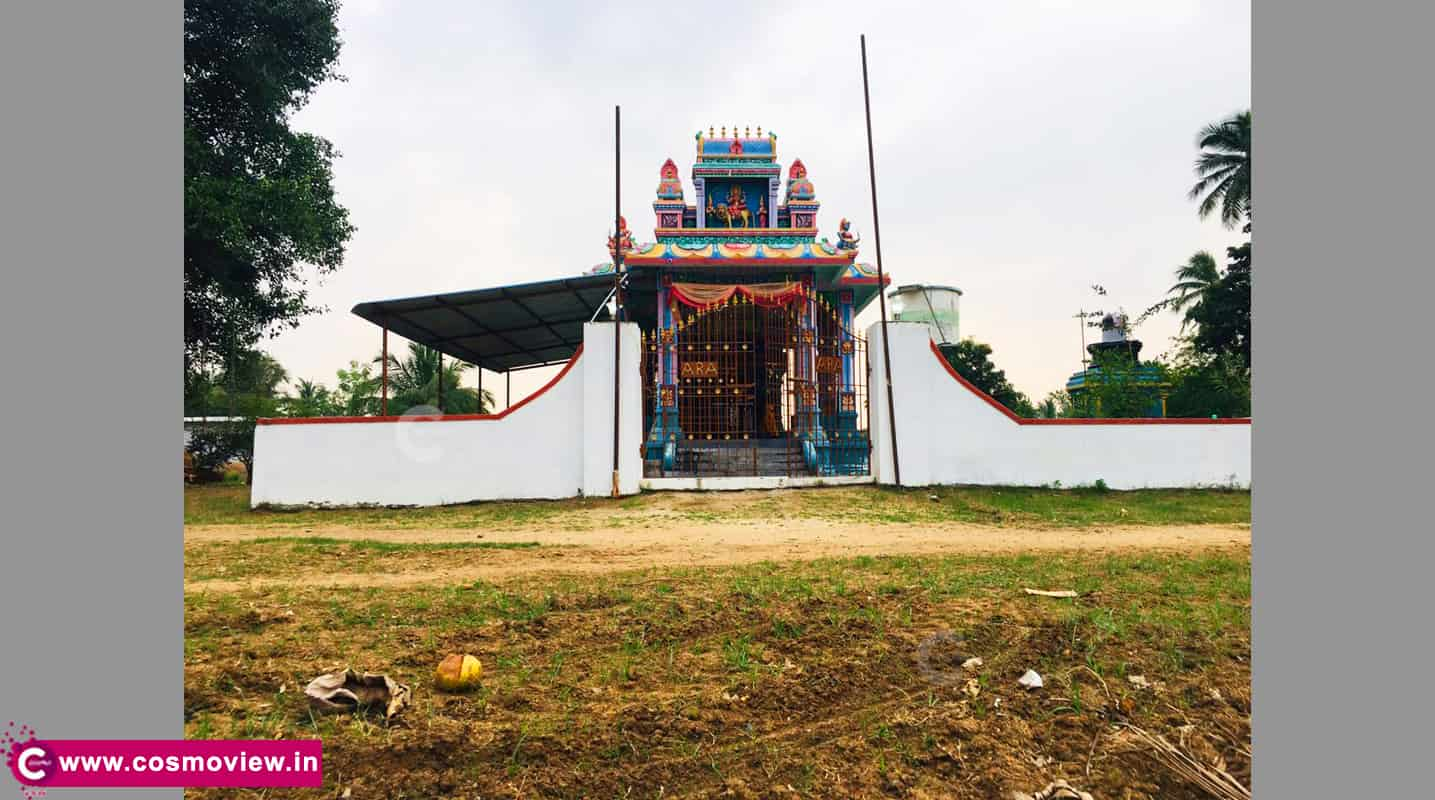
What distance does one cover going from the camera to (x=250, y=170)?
11617 millimetres

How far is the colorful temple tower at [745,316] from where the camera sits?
35.4 ft

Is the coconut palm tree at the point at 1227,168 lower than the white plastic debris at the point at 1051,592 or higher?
higher

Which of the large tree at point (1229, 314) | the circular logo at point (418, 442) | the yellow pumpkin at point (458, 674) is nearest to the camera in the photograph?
the yellow pumpkin at point (458, 674)

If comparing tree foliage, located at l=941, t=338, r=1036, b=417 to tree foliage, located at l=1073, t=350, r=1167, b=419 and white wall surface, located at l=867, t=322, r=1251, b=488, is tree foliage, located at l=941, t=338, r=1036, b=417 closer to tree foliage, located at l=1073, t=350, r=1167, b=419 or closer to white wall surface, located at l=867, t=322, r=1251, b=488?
tree foliage, located at l=1073, t=350, r=1167, b=419

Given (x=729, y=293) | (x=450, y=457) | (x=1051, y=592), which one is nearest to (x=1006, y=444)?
(x=729, y=293)

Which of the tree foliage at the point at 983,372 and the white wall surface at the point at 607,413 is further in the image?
the tree foliage at the point at 983,372

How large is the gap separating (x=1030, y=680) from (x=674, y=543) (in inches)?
156

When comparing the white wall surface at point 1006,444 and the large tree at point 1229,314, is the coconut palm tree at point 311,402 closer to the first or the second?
the white wall surface at point 1006,444

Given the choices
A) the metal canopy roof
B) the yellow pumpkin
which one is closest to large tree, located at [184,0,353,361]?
the metal canopy roof

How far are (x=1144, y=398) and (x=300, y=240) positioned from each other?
18.4m

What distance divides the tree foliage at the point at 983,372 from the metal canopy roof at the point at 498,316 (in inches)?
671

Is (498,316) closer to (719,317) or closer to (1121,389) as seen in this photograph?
(719,317)

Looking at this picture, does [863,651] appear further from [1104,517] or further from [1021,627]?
[1104,517]
